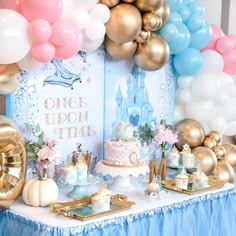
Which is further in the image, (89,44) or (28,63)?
(89,44)

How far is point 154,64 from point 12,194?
107cm

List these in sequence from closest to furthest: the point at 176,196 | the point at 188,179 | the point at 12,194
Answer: the point at 12,194 < the point at 176,196 < the point at 188,179

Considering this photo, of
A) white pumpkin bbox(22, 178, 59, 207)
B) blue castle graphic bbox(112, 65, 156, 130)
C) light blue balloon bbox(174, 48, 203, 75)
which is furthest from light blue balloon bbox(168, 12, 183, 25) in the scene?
white pumpkin bbox(22, 178, 59, 207)

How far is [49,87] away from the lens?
262 centimetres

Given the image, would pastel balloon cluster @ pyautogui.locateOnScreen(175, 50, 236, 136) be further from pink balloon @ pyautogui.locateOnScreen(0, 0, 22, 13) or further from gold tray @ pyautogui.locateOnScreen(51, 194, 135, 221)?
pink balloon @ pyautogui.locateOnScreen(0, 0, 22, 13)

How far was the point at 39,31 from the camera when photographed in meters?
2.14

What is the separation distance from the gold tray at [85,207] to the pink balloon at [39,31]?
74cm

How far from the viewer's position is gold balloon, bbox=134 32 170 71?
2812mm

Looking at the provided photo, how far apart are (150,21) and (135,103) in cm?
56

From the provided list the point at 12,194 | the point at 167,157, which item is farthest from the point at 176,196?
the point at 12,194

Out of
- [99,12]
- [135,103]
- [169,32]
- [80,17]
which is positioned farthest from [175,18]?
[80,17]

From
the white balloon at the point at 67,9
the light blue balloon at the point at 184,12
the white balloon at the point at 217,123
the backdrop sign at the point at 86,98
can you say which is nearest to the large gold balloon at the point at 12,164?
the backdrop sign at the point at 86,98

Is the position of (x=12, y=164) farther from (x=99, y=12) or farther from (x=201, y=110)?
(x=201, y=110)

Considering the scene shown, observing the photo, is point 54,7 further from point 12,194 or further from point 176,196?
point 176,196
